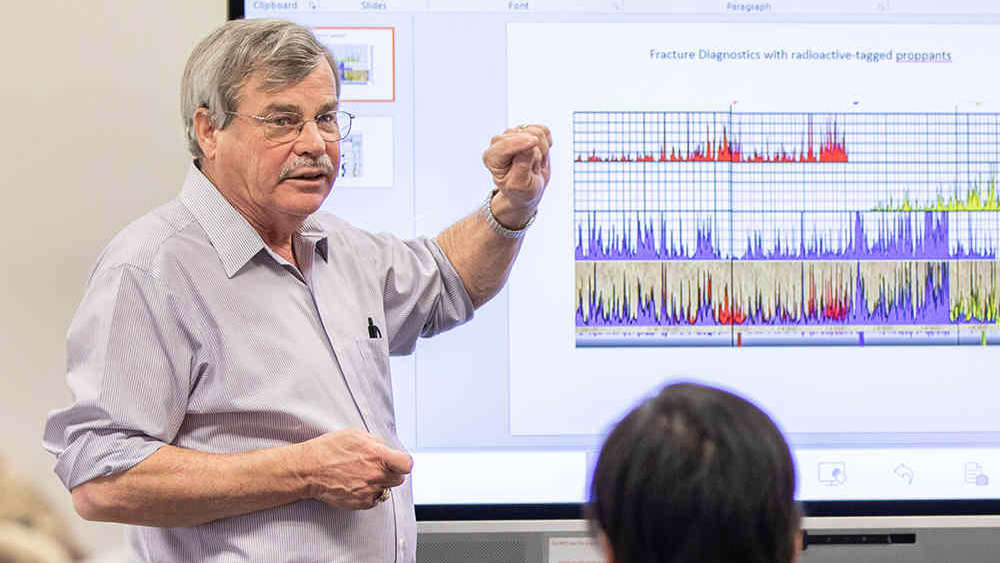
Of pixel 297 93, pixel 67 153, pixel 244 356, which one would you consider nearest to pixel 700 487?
pixel 244 356

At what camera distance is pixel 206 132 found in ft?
5.41

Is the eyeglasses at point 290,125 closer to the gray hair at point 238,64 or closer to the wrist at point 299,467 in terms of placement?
the gray hair at point 238,64

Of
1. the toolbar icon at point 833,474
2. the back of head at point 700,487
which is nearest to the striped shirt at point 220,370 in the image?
the back of head at point 700,487

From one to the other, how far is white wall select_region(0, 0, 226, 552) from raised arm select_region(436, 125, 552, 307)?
72 centimetres

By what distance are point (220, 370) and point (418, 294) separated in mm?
453

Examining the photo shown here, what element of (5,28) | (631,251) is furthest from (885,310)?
(5,28)

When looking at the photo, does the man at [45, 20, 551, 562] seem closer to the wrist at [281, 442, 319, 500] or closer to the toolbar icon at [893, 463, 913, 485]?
the wrist at [281, 442, 319, 500]

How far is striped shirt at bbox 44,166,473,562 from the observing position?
1.50 meters

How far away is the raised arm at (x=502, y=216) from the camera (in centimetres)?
181

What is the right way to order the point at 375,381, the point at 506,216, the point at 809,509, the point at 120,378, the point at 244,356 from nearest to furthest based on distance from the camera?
the point at 120,378 → the point at 244,356 → the point at 375,381 → the point at 506,216 → the point at 809,509

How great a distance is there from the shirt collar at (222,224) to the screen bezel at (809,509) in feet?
2.10

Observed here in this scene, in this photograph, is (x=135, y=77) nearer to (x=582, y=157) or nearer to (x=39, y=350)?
(x=39, y=350)

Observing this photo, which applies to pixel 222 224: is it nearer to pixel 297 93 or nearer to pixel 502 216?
pixel 297 93

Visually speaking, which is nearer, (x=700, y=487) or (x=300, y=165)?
(x=700, y=487)
